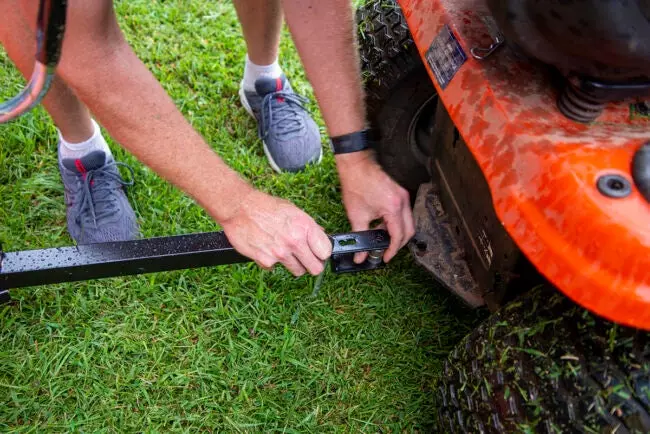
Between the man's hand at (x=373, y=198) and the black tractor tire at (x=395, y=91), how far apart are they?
1.00 ft

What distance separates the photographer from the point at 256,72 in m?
2.22

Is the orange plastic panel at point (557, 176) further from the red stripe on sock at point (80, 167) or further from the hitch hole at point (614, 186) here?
the red stripe on sock at point (80, 167)

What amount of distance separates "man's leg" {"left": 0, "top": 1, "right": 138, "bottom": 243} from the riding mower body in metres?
1.08

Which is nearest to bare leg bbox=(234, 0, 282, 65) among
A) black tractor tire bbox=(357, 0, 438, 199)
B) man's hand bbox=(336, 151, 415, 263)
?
black tractor tire bbox=(357, 0, 438, 199)

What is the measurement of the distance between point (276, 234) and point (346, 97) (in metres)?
0.39

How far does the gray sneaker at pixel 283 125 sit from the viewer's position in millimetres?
2141

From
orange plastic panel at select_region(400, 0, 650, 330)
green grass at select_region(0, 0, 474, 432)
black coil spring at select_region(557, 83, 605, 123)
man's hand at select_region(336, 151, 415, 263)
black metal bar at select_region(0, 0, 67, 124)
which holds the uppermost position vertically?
black metal bar at select_region(0, 0, 67, 124)

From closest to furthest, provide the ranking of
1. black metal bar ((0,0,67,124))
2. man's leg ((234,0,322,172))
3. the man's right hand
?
black metal bar ((0,0,67,124)) → the man's right hand → man's leg ((234,0,322,172))

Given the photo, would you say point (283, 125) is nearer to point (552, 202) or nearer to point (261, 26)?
point (261, 26)

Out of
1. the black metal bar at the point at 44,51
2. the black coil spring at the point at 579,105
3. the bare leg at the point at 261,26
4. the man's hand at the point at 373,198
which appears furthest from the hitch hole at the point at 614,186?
the bare leg at the point at 261,26

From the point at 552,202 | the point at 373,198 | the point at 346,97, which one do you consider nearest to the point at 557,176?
the point at 552,202

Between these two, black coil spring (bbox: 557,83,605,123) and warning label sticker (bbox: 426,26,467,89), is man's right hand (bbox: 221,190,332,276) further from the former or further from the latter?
black coil spring (bbox: 557,83,605,123)

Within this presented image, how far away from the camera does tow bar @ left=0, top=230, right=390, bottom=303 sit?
4.84 feet

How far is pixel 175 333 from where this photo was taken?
1739 millimetres
